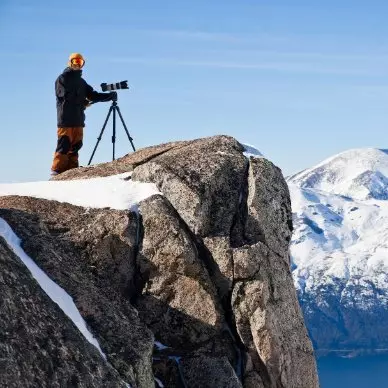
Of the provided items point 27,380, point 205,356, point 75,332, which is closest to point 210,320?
point 205,356

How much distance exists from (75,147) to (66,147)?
0.31 meters

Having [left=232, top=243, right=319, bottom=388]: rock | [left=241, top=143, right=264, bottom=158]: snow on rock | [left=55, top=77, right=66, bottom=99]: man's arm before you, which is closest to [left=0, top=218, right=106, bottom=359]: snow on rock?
[left=232, top=243, right=319, bottom=388]: rock

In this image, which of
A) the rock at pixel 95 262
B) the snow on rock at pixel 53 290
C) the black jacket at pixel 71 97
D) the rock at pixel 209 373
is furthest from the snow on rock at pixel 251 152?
the snow on rock at pixel 53 290

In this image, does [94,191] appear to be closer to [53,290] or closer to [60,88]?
[60,88]

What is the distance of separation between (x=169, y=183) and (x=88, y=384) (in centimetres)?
746

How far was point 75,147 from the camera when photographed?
930 inches

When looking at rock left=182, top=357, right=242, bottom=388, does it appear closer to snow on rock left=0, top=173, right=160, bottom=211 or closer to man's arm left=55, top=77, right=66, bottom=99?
snow on rock left=0, top=173, right=160, bottom=211

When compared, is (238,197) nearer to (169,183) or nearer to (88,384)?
(169,183)

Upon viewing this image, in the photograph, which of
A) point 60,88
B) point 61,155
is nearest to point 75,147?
point 61,155

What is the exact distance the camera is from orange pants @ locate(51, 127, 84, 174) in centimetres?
2328

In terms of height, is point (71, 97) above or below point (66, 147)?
above

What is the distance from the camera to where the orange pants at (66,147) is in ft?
76.4

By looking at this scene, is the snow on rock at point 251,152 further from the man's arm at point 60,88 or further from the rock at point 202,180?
the man's arm at point 60,88

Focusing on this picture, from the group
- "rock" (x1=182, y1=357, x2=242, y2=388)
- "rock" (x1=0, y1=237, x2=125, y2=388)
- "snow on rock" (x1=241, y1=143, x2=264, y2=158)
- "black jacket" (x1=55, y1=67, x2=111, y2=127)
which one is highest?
"black jacket" (x1=55, y1=67, x2=111, y2=127)
